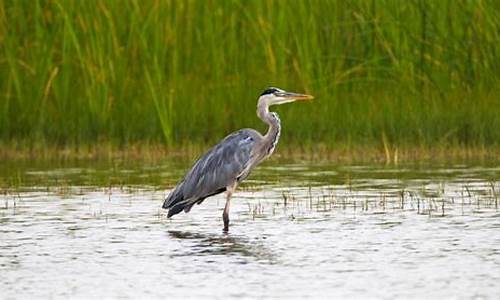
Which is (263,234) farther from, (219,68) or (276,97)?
(219,68)

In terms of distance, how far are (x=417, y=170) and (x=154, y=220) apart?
3.33m

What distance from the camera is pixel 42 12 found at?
45.1ft

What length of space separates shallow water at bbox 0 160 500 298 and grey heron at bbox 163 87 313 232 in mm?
175

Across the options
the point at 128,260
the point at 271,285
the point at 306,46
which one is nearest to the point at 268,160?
the point at 306,46

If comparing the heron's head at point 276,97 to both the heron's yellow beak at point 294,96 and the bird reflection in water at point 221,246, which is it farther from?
the bird reflection in water at point 221,246

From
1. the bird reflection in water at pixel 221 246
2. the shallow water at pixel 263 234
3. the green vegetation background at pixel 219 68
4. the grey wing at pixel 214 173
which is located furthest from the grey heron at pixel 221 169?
the green vegetation background at pixel 219 68

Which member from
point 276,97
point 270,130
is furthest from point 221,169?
point 276,97

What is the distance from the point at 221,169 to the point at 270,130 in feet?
1.88

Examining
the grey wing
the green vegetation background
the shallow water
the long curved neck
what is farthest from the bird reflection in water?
the green vegetation background

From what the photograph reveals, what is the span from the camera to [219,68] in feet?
45.0

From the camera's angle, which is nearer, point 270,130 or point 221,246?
point 221,246

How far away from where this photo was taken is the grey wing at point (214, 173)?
369 inches

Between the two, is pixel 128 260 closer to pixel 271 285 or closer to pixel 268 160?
pixel 271 285

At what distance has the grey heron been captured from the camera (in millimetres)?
9375
